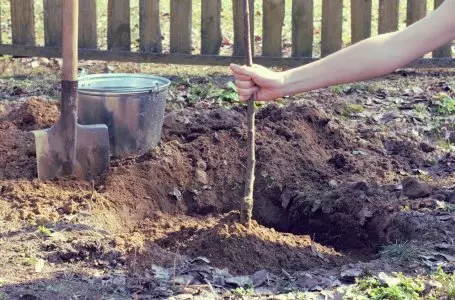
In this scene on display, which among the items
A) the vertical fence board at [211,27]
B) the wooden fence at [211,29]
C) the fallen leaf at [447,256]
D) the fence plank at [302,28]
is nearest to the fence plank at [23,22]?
the wooden fence at [211,29]

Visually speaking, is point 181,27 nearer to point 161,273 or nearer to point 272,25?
point 272,25

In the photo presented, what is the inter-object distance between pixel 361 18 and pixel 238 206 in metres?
3.33

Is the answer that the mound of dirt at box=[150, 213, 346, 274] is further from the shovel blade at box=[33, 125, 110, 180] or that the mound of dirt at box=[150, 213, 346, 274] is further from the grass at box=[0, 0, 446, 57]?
the grass at box=[0, 0, 446, 57]

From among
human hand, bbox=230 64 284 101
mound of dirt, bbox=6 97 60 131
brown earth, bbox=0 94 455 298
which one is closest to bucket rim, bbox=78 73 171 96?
brown earth, bbox=0 94 455 298

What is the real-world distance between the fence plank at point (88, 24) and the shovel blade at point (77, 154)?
9.49 feet

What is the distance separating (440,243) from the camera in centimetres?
445

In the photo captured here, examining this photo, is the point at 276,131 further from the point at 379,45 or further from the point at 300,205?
the point at 379,45

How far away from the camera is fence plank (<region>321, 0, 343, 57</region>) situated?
26.5ft

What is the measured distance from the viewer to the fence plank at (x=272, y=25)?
809 centimetres

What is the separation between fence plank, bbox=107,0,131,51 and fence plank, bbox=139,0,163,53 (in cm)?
12

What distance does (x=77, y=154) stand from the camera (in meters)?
5.52

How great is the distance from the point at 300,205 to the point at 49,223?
146cm

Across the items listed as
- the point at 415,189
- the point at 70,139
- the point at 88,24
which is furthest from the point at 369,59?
the point at 88,24

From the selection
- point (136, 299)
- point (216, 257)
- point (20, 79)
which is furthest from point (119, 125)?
point (20, 79)
